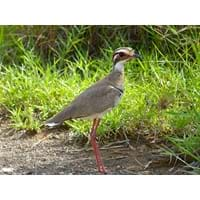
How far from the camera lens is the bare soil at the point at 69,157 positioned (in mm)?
2357

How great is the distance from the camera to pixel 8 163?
94.0 inches

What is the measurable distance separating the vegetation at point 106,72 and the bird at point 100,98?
11 centimetres

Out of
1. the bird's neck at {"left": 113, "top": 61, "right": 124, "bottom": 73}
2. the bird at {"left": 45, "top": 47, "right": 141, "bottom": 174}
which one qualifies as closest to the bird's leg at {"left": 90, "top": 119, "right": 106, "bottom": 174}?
the bird at {"left": 45, "top": 47, "right": 141, "bottom": 174}

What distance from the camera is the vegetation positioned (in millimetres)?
2414

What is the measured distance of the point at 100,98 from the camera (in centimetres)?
230

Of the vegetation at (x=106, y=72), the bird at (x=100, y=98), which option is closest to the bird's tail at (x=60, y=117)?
the bird at (x=100, y=98)

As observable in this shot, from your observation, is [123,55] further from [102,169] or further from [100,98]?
[102,169]

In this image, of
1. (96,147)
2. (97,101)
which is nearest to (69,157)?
(96,147)

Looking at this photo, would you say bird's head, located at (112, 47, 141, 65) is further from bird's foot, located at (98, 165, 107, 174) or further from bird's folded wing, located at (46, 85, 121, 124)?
bird's foot, located at (98, 165, 107, 174)

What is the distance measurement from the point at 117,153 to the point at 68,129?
16 centimetres
